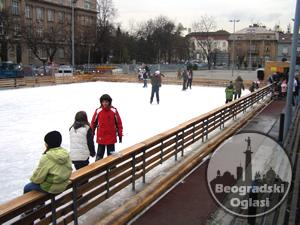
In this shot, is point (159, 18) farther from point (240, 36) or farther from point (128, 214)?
point (128, 214)

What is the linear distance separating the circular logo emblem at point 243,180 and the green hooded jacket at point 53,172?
2221mm

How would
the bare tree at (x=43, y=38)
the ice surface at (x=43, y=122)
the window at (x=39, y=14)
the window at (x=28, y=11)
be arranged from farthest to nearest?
the window at (x=39, y=14) < the window at (x=28, y=11) < the bare tree at (x=43, y=38) < the ice surface at (x=43, y=122)

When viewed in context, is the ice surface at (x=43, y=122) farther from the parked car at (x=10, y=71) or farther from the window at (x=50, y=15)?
the window at (x=50, y=15)

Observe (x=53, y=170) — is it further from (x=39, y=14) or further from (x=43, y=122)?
(x=39, y=14)

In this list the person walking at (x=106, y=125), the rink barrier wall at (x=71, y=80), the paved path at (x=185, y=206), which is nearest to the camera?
Answer: the paved path at (x=185, y=206)

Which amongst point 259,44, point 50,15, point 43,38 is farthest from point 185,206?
point 259,44

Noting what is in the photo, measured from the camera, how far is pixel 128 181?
6305 millimetres

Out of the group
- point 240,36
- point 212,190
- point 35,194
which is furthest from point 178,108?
point 240,36

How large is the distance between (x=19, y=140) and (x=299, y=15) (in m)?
7.99

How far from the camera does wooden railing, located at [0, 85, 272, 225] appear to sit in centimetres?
400

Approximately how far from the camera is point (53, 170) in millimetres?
4352

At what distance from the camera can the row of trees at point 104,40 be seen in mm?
51947

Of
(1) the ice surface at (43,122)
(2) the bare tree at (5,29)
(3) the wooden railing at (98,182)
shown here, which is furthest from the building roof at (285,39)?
(3) the wooden railing at (98,182)

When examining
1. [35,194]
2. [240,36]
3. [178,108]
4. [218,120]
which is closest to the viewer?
[35,194]
